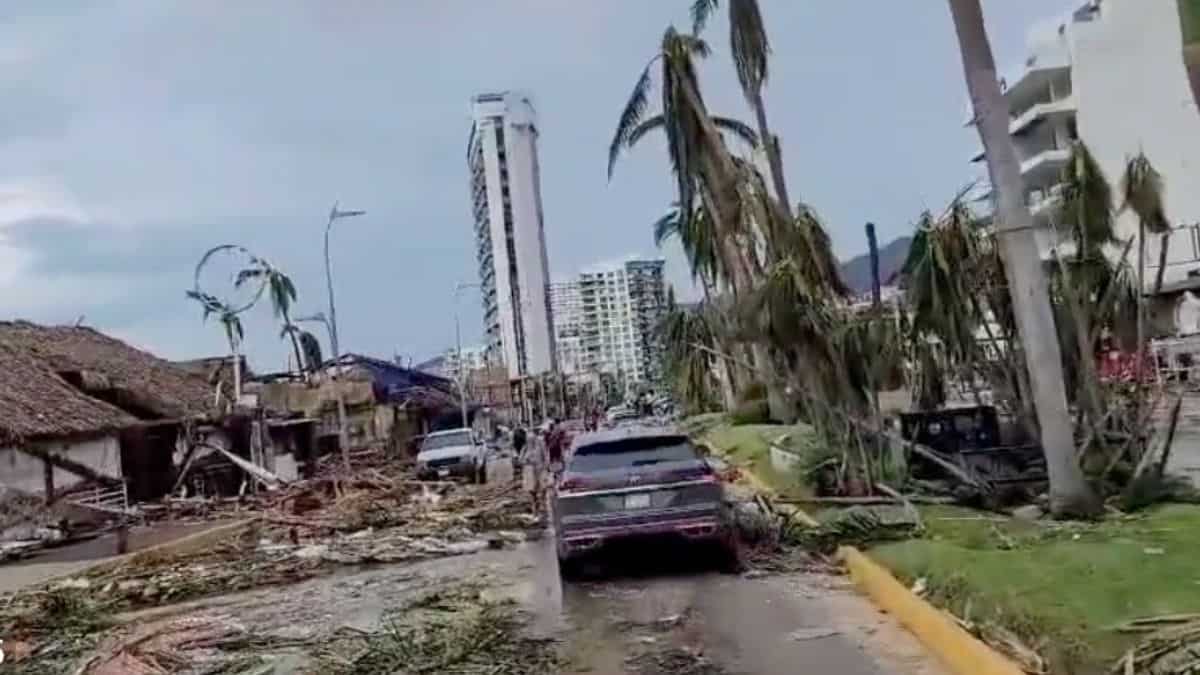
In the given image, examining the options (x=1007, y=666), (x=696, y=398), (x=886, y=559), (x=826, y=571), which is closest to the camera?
(x=1007, y=666)

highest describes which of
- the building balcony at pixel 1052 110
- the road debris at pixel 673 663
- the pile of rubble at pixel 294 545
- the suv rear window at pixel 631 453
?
the building balcony at pixel 1052 110

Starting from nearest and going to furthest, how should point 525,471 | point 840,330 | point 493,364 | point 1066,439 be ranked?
point 1066,439 < point 840,330 < point 525,471 < point 493,364

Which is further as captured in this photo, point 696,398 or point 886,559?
point 696,398

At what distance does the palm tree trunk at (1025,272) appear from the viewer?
14.5 m

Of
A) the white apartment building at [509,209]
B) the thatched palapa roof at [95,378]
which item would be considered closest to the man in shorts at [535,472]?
the thatched palapa roof at [95,378]

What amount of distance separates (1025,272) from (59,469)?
2204 centimetres

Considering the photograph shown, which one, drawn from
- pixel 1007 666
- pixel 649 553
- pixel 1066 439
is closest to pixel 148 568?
pixel 649 553

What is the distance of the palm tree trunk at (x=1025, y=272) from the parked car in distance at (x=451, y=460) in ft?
72.5

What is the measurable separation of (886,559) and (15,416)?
68.6 ft

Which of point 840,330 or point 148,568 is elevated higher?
point 840,330

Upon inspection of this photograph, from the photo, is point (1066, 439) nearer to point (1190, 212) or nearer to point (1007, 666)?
point (1007, 666)

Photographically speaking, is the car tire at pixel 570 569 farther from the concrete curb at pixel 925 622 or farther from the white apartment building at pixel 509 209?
the white apartment building at pixel 509 209

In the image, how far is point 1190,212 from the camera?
5562cm

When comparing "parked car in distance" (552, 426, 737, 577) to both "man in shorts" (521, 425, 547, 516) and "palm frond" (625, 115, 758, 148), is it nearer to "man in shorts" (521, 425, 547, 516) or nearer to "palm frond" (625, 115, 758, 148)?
"man in shorts" (521, 425, 547, 516)
